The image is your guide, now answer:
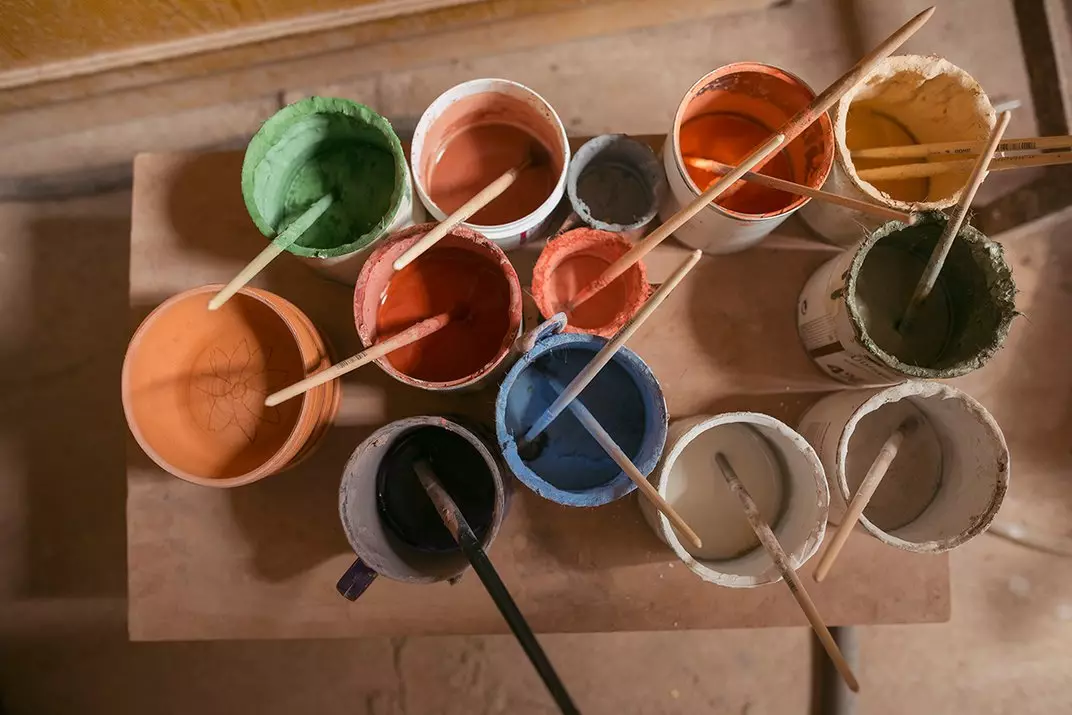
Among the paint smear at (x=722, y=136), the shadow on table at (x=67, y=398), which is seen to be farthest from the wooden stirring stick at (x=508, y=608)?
the shadow on table at (x=67, y=398)

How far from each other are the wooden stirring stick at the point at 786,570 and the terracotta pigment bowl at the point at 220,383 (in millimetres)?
558

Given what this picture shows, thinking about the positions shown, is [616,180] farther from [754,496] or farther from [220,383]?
[220,383]

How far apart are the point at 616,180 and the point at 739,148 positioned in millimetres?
192

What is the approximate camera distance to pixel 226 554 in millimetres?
978

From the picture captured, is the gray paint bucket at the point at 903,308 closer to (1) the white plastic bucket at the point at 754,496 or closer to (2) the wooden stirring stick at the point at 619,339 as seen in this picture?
(1) the white plastic bucket at the point at 754,496

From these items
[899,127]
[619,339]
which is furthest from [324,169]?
[899,127]

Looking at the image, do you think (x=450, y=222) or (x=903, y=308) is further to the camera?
(x=903, y=308)

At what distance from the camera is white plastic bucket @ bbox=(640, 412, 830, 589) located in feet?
2.72

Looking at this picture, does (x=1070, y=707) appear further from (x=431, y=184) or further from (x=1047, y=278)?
(x=431, y=184)

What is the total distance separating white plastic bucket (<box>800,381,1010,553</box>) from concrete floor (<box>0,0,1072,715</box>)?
0.58 meters

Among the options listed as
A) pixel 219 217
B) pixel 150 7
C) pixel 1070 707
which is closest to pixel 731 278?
pixel 219 217

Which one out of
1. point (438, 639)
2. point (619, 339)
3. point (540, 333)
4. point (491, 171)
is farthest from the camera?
point (438, 639)

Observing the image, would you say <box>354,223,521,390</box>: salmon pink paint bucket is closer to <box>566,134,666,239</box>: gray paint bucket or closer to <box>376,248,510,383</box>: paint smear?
<box>376,248,510,383</box>: paint smear

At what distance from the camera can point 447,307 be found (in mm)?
952
